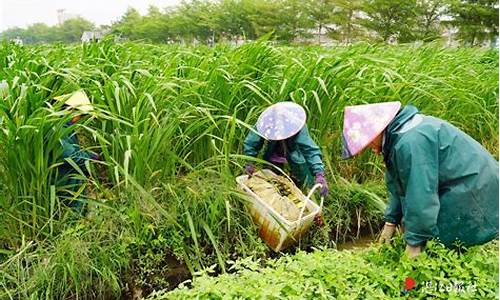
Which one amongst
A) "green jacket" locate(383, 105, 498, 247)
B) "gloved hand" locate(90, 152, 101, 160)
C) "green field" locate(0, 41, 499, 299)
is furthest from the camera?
"gloved hand" locate(90, 152, 101, 160)

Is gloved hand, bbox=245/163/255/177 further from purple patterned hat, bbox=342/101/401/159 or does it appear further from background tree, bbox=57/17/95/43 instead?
background tree, bbox=57/17/95/43

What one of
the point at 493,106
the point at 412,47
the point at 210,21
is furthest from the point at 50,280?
the point at 210,21

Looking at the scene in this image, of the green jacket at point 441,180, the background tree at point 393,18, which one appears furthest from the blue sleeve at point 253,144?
the background tree at point 393,18

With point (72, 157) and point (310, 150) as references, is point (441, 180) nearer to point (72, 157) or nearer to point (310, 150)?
point (310, 150)

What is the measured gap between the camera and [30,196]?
2.49m

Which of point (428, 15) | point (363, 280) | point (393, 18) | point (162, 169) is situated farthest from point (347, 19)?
point (363, 280)

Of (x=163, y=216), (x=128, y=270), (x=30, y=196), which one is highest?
(x=30, y=196)

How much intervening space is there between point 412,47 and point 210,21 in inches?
588

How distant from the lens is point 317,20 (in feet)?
62.6

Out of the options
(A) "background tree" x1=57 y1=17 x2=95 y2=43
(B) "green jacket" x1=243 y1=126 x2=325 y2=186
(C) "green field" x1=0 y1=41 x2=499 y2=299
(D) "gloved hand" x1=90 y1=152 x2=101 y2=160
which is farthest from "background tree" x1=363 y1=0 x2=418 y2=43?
(D) "gloved hand" x1=90 y1=152 x2=101 y2=160

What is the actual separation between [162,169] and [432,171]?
1.53 m

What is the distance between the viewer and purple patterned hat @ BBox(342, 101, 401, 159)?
204cm

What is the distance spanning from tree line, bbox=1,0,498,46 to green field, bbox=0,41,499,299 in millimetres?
8019

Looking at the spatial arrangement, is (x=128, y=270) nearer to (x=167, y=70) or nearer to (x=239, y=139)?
(x=239, y=139)
